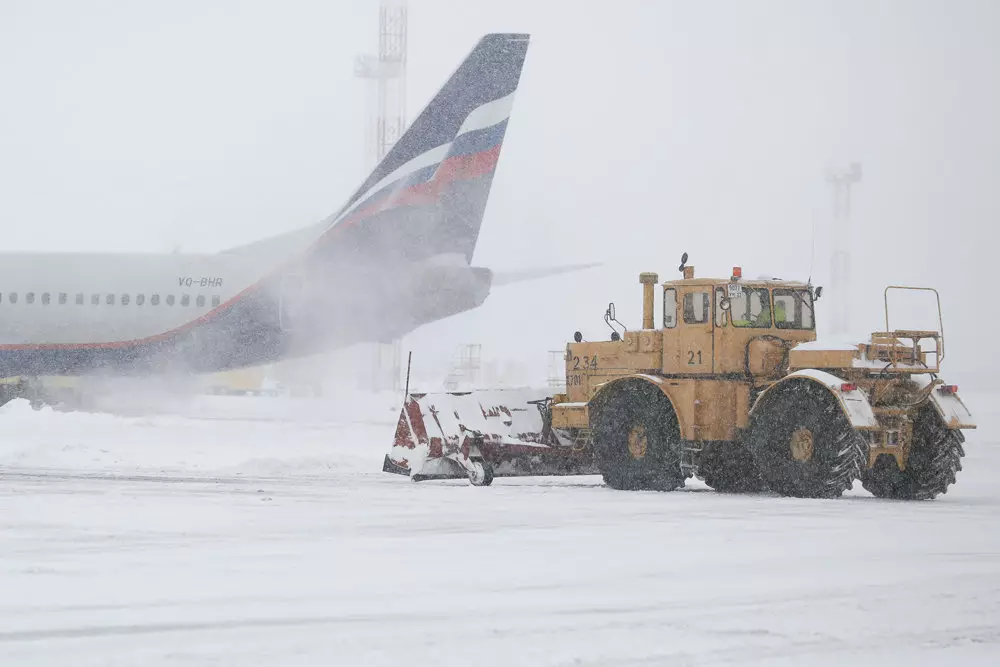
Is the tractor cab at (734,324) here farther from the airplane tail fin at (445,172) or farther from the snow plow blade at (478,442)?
the airplane tail fin at (445,172)

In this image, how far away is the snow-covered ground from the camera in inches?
235

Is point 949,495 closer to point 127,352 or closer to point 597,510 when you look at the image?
point 597,510

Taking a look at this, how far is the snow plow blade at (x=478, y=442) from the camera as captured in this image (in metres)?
16.7

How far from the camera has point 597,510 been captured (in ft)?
41.7

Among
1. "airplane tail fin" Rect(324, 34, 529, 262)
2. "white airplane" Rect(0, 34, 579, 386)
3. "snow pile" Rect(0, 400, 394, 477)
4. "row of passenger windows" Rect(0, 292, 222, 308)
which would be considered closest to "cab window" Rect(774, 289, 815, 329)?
"snow pile" Rect(0, 400, 394, 477)

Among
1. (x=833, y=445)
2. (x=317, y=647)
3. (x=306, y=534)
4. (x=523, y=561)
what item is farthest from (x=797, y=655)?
(x=833, y=445)

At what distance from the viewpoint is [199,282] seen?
2611cm

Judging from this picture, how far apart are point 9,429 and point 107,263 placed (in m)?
4.97

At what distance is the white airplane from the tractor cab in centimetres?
782

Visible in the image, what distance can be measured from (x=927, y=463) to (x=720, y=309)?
2970 mm

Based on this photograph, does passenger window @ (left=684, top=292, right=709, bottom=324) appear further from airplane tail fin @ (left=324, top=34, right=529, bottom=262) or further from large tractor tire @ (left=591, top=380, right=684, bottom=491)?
airplane tail fin @ (left=324, top=34, right=529, bottom=262)

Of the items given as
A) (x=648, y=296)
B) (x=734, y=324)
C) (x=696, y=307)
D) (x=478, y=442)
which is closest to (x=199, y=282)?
(x=478, y=442)

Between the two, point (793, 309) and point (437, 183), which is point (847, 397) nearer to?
point (793, 309)

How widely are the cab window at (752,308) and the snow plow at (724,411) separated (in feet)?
0.06
